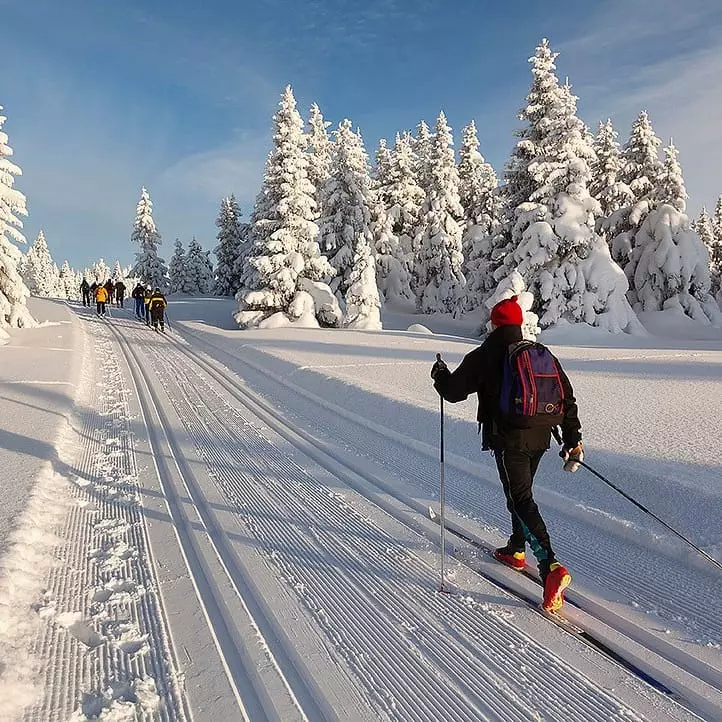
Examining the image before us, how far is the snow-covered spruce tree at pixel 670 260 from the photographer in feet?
103

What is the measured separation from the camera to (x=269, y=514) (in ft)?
16.4

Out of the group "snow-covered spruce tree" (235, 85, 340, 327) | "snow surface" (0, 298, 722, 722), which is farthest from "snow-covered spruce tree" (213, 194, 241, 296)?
"snow surface" (0, 298, 722, 722)

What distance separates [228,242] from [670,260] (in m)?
40.0

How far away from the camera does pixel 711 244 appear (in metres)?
56.5

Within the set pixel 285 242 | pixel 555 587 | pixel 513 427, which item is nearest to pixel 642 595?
pixel 555 587

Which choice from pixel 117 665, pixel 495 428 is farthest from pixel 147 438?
pixel 495 428

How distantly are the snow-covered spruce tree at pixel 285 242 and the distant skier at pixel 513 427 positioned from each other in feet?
76.9

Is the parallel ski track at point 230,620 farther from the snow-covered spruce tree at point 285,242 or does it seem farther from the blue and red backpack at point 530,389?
the snow-covered spruce tree at point 285,242

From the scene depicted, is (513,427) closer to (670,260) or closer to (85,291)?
(670,260)

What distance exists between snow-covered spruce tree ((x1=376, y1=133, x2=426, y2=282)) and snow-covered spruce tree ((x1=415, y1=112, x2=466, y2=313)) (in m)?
2.48

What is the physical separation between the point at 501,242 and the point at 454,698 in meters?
27.4

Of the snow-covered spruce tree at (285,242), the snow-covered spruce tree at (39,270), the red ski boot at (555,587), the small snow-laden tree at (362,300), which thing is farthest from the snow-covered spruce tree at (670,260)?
the snow-covered spruce tree at (39,270)

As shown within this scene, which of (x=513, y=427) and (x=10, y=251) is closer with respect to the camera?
(x=513, y=427)

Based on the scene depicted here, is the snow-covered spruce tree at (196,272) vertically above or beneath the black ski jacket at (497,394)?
above
